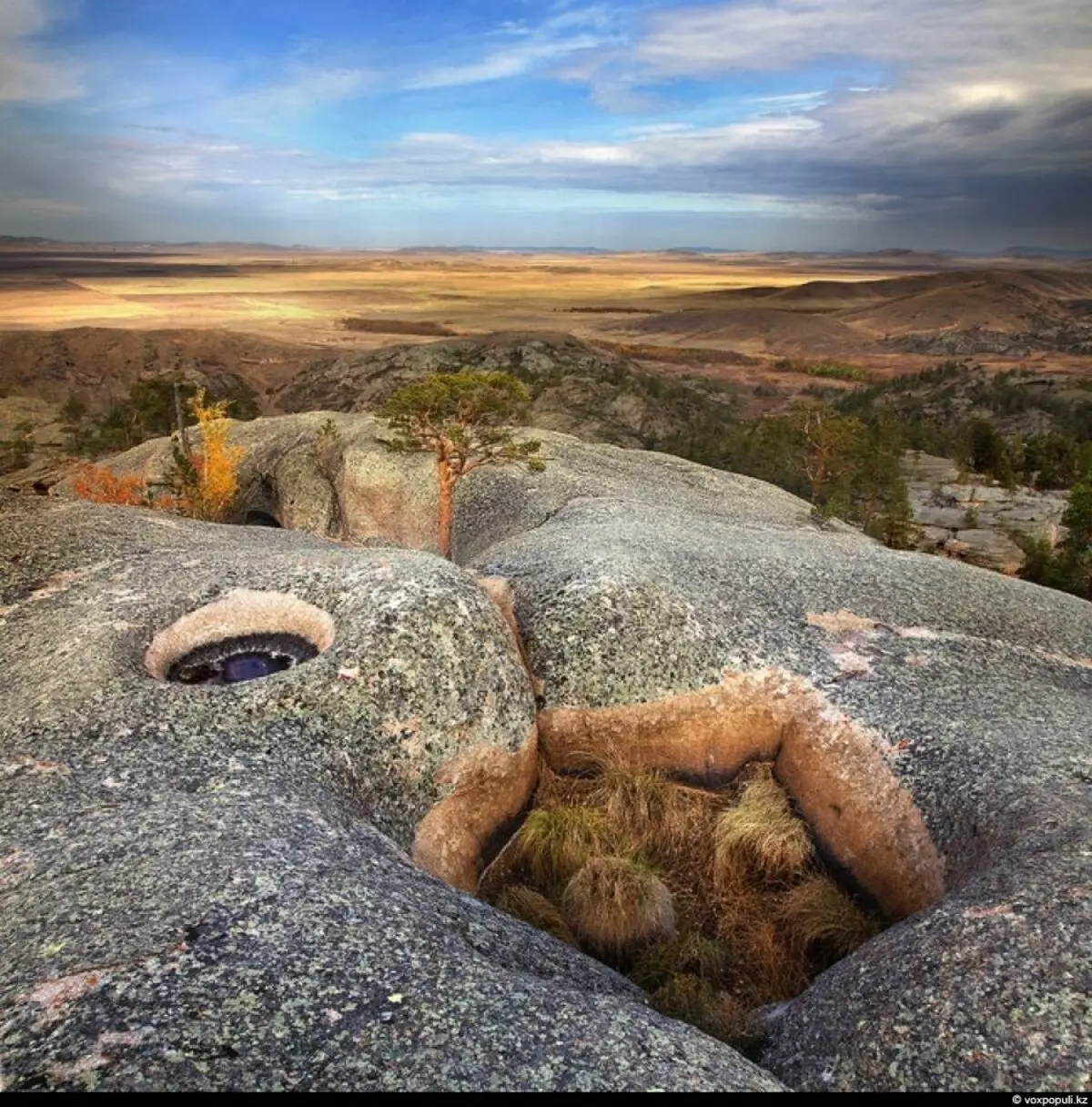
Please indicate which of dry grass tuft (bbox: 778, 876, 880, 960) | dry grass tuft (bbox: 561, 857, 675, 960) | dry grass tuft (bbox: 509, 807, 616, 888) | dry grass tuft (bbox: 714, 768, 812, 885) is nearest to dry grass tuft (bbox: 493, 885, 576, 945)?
dry grass tuft (bbox: 561, 857, 675, 960)

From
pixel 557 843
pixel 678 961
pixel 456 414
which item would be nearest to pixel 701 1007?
pixel 678 961

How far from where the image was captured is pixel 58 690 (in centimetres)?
1428

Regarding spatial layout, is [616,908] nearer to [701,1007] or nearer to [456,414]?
[701,1007]

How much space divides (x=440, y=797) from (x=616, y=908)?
3766 millimetres

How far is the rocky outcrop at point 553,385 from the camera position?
139m

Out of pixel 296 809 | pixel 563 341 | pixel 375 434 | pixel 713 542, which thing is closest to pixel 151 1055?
pixel 296 809

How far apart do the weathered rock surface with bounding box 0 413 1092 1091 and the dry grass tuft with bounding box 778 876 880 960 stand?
1948 millimetres

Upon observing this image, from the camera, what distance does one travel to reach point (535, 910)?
1354 cm

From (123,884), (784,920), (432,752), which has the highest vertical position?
(123,884)

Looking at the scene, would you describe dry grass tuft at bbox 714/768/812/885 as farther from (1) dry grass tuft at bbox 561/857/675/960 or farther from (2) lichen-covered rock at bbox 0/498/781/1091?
(2) lichen-covered rock at bbox 0/498/781/1091

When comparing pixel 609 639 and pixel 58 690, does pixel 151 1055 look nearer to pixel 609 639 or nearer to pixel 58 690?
pixel 58 690

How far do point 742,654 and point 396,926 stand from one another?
10.7 m

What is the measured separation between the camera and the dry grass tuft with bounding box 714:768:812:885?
1516 centimetres

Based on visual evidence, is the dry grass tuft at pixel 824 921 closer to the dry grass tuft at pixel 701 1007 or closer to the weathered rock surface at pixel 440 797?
the weathered rock surface at pixel 440 797
